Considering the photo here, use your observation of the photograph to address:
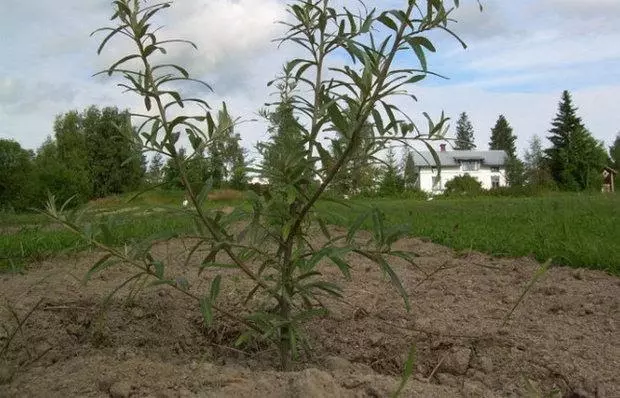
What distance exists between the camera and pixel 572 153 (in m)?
61.6

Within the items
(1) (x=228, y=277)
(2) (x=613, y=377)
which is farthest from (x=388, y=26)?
(1) (x=228, y=277)

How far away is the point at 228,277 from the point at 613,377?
2337 millimetres

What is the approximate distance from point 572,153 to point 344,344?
63.1m

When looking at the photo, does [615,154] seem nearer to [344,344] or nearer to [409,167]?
[409,167]

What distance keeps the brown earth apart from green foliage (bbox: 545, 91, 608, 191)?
57746mm

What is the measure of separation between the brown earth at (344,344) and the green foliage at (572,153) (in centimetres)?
5775

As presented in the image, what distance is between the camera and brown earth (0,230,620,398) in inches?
81.4

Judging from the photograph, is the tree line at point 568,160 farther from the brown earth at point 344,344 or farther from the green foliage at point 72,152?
the brown earth at point 344,344

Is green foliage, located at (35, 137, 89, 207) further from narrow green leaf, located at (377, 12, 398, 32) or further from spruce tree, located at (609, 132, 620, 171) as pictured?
spruce tree, located at (609, 132, 620, 171)

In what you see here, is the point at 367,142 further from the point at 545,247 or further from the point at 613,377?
the point at 545,247

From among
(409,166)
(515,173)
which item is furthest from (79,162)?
(515,173)

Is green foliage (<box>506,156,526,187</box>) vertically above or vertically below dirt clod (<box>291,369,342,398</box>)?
above

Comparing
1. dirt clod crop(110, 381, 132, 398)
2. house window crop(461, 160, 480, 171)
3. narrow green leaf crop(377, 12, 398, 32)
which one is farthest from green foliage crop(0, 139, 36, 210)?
house window crop(461, 160, 480, 171)

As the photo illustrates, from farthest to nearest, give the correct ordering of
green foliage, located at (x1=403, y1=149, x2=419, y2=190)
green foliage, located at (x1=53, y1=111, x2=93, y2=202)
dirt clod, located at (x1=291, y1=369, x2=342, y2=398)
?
green foliage, located at (x1=53, y1=111, x2=93, y2=202) → green foliage, located at (x1=403, y1=149, x2=419, y2=190) → dirt clod, located at (x1=291, y1=369, x2=342, y2=398)
